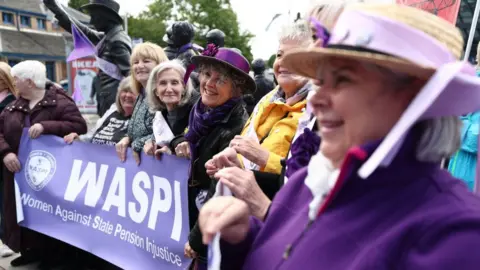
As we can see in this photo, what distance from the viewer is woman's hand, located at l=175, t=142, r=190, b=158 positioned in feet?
9.45

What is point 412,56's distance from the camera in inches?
35.4

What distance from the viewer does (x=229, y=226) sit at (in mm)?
1298

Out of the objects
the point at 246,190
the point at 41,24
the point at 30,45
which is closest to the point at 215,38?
the point at 246,190

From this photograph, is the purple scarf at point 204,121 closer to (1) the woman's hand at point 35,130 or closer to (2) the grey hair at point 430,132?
(2) the grey hair at point 430,132

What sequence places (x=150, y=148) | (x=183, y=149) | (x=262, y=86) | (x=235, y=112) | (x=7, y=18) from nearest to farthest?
(x=235, y=112) < (x=183, y=149) < (x=150, y=148) < (x=262, y=86) < (x=7, y=18)

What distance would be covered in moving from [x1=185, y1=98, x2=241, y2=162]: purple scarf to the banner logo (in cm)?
210

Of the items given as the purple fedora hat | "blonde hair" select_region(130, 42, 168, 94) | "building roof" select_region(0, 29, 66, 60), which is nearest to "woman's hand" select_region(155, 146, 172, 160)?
the purple fedora hat

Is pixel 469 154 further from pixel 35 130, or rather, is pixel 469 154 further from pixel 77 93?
pixel 77 93

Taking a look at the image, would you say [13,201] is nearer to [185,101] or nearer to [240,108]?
[185,101]

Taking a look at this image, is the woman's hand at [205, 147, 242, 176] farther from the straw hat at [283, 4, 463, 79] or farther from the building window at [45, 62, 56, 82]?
the building window at [45, 62, 56, 82]

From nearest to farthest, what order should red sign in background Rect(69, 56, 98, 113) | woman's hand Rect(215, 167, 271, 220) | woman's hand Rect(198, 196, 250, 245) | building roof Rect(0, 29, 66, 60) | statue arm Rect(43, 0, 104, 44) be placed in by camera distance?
woman's hand Rect(198, 196, 250, 245) → woman's hand Rect(215, 167, 271, 220) → statue arm Rect(43, 0, 104, 44) → red sign in background Rect(69, 56, 98, 113) → building roof Rect(0, 29, 66, 60)

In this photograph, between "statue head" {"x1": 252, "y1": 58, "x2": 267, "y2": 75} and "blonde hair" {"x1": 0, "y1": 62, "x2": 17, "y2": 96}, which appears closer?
"blonde hair" {"x1": 0, "y1": 62, "x2": 17, "y2": 96}

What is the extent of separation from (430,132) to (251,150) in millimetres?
1215

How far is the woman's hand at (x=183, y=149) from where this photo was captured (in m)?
2.88
